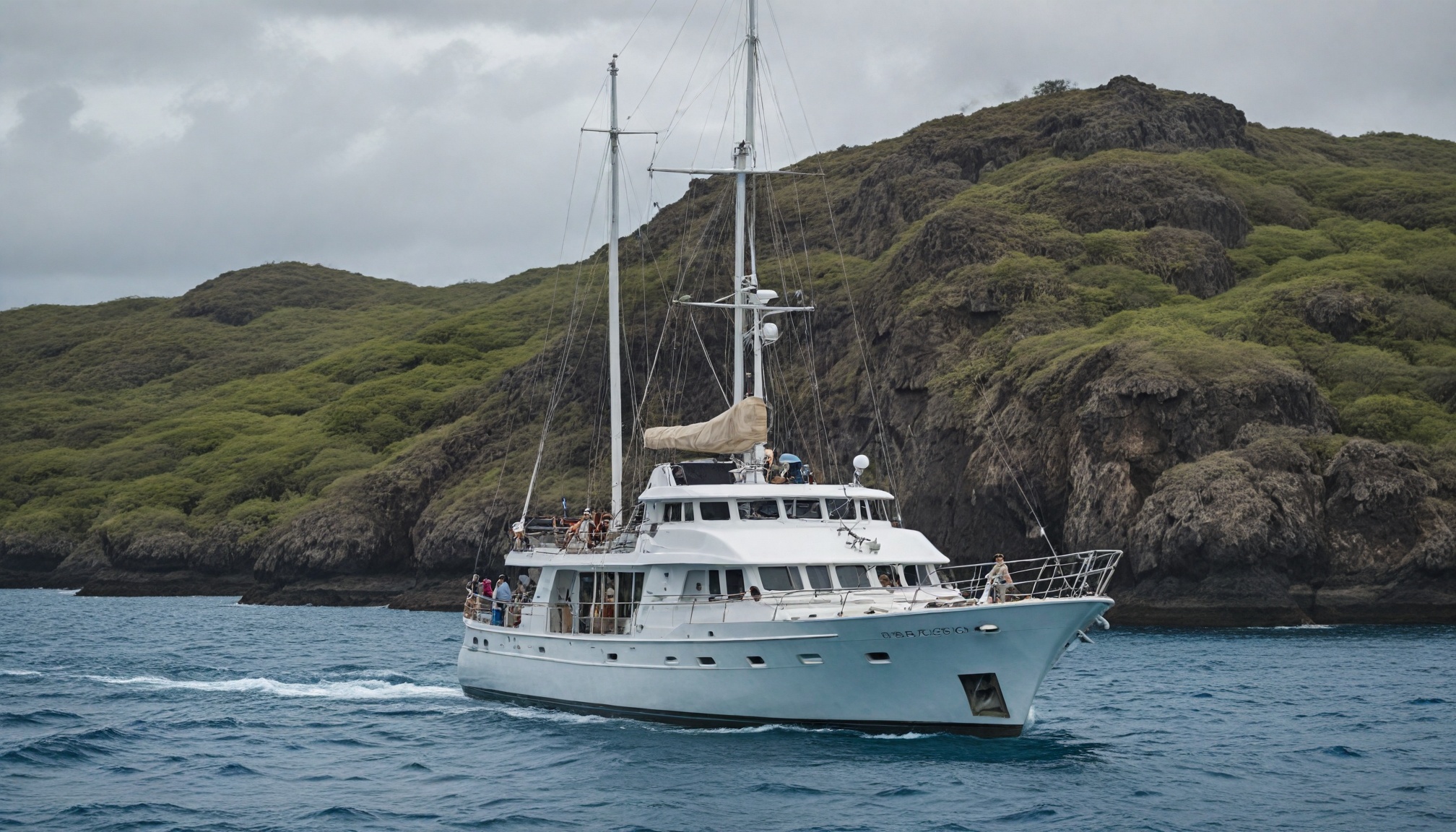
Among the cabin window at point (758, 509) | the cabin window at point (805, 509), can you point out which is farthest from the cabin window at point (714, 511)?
the cabin window at point (805, 509)

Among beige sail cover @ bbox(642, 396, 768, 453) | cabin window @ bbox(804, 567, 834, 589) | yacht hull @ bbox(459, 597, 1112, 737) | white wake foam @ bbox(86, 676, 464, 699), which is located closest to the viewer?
yacht hull @ bbox(459, 597, 1112, 737)

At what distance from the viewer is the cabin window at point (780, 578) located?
25000 millimetres

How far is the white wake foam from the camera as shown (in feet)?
109

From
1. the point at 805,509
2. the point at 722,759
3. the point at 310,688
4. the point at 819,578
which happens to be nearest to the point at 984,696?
the point at 819,578

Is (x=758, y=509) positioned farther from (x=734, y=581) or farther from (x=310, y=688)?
(x=310, y=688)

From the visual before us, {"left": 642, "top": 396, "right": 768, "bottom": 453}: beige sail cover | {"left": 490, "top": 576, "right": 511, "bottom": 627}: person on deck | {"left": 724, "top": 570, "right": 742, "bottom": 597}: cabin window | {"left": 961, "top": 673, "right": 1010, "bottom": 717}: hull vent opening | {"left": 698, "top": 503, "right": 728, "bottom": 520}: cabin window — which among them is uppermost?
{"left": 642, "top": 396, "right": 768, "bottom": 453}: beige sail cover

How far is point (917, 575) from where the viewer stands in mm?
26656

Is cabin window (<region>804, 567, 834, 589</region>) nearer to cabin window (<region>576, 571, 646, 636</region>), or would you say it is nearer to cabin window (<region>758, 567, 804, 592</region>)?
cabin window (<region>758, 567, 804, 592</region>)

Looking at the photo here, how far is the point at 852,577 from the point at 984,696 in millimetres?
3779

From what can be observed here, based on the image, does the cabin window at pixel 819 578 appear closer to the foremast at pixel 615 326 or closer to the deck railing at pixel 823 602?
the deck railing at pixel 823 602

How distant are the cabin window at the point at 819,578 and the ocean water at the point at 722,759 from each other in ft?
9.26

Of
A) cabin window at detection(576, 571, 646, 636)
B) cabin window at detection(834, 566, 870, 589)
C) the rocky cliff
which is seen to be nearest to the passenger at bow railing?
cabin window at detection(834, 566, 870, 589)

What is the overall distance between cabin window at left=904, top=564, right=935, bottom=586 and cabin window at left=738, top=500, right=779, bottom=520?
2926 mm

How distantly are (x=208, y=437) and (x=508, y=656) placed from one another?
106 metres
